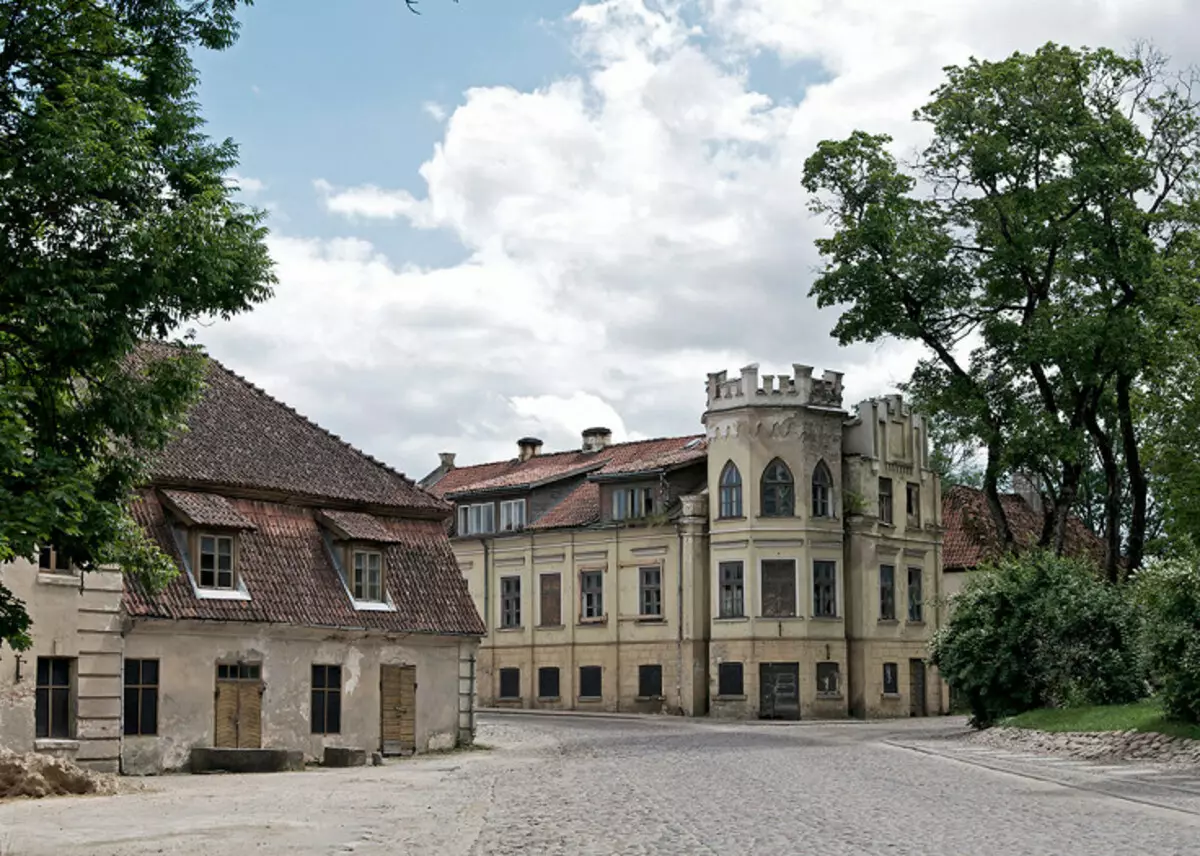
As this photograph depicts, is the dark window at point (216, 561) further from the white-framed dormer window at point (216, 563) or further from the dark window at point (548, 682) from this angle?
the dark window at point (548, 682)

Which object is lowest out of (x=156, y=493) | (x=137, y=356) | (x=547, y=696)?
(x=547, y=696)

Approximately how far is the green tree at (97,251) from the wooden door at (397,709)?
17.7m

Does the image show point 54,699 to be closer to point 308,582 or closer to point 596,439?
point 308,582

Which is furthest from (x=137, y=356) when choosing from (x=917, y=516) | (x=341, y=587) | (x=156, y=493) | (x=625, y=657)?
(x=917, y=516)

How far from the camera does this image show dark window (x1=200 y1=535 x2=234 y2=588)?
30688 mm

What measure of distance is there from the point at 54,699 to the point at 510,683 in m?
35.3

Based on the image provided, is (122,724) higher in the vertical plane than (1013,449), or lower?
lower

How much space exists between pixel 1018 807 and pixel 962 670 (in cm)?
1955

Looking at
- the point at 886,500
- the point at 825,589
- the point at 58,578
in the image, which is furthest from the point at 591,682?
the point at 58,578

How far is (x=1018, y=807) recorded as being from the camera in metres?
19.3

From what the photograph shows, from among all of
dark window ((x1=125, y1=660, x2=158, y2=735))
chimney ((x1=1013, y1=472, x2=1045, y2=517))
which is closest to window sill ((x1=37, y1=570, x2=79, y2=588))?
dark window ((x1=125, y1=660, x2=158, y2=735))

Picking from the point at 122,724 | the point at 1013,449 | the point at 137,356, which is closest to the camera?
the point at 122,724

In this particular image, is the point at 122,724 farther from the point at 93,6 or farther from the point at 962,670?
the point at 962,670

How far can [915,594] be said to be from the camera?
59.2m
